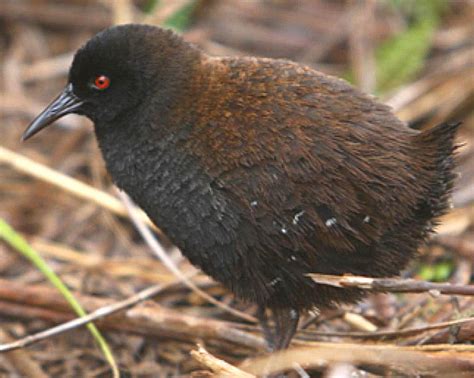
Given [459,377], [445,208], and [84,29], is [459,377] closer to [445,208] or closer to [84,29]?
[445,208]

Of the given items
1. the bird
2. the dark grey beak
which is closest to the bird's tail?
the bird

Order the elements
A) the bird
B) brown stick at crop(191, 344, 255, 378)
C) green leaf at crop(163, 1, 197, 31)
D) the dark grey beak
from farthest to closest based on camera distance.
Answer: green leaf at crop(163, 1, 197, 31), the dark grey beak, the bird, brown stick at crop(191, 344, 255, 378)

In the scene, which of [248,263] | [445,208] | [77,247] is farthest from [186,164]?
[77,247]

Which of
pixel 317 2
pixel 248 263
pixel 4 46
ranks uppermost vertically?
pixel 317 2

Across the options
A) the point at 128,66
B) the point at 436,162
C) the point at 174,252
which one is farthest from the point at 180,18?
the point at 436,162

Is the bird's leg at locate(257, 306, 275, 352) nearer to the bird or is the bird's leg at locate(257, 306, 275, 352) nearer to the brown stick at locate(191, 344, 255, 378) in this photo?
the bird
